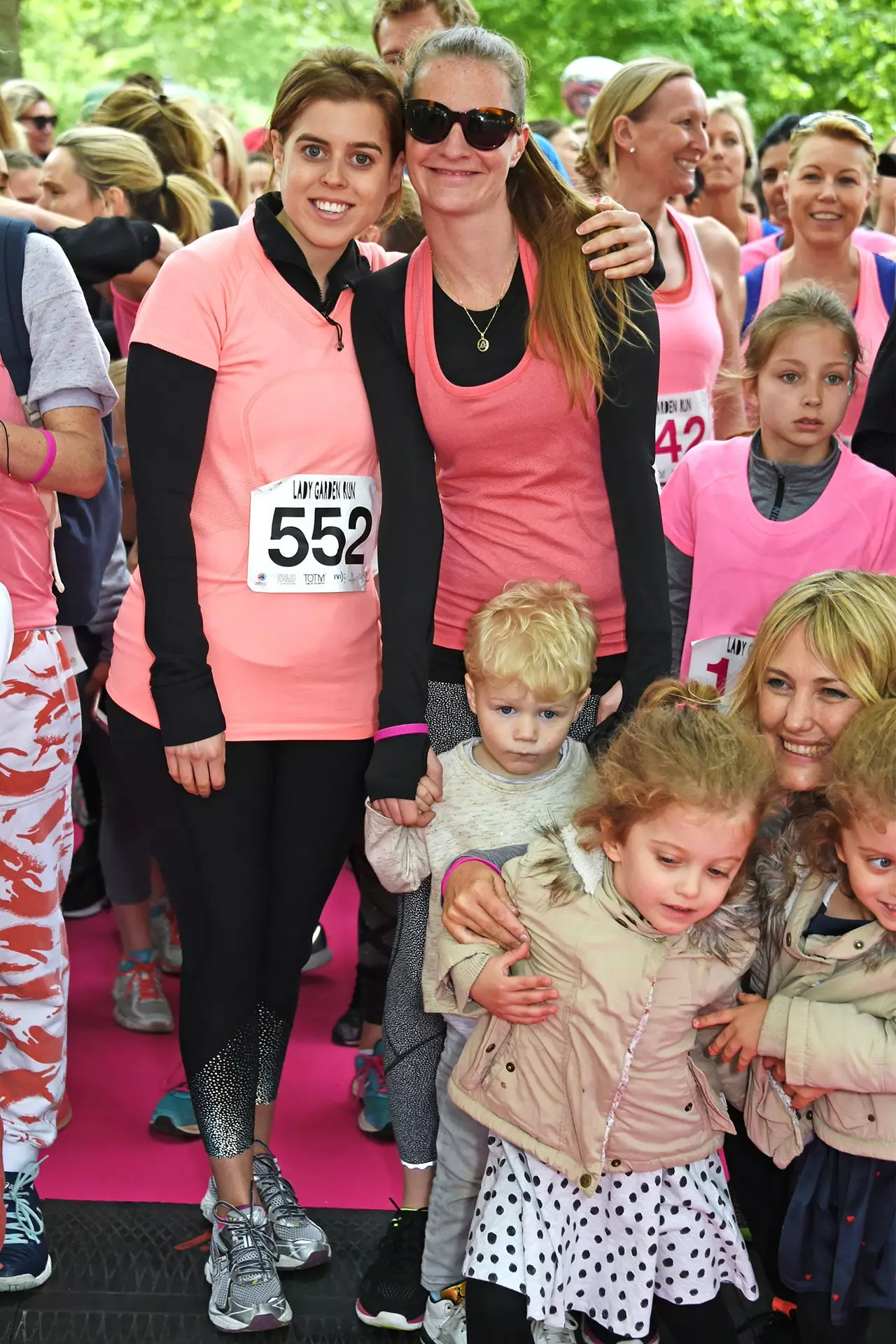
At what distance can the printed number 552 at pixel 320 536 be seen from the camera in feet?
7.73

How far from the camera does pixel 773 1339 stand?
2533 mm

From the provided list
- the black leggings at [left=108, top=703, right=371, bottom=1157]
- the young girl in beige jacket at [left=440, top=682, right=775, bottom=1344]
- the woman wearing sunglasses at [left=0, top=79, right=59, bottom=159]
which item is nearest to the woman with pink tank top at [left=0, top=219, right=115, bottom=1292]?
the black leggings at [left=108, top=703, right=371, bottom=1157]

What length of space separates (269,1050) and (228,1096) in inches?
5.1

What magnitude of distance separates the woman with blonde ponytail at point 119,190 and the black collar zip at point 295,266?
4.92 feet

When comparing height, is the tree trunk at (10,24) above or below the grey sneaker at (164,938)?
above

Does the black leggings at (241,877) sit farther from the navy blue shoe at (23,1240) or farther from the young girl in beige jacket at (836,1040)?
the young girl in beige jacket at (836,1040)

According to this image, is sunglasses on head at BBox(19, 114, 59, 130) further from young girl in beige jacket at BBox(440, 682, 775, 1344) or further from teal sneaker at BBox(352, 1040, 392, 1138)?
young girl in beige jacket at BBox(440, 682, 775, 1344)

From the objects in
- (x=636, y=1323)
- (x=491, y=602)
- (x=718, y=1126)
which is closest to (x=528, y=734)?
(x=491, y=602)

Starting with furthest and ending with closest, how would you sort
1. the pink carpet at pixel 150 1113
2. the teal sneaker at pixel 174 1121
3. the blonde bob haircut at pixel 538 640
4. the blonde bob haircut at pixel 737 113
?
the blonde bob haircut at pixel 737 113, the teal sneaker at pixel 174 1121, the pink carpet at pixel 150 1113, the blonde bob haircut at pixel 538 640

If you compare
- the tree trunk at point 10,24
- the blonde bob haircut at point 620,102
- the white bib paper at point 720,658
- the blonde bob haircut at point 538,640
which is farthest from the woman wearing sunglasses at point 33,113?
A: the blonde bob haircut at point 538,640

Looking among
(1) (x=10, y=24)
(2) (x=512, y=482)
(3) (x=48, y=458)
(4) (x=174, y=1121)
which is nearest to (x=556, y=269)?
(2) (x=512, y=482)

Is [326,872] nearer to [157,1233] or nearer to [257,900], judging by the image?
[257,900]

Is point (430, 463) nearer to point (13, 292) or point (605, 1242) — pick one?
point (13, 292)

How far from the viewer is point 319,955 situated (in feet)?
13.1
